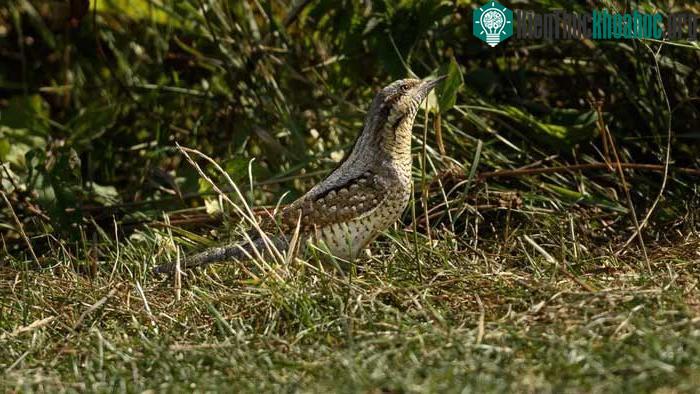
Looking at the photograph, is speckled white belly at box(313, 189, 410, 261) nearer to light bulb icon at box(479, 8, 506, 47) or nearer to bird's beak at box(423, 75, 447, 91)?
bird's beak at box(423, 75, 447, 91)

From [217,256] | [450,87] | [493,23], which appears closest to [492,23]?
[493,23]

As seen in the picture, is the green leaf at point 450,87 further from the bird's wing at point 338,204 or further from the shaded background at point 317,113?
the bird's wing at point 338,204

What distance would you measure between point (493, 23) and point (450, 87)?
2.46 feet

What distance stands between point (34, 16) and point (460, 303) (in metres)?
3.25

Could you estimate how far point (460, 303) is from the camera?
289 cm

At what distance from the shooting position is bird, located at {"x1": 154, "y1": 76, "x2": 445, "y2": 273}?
3.38 meters

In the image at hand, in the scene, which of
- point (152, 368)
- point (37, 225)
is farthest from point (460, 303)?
point (37, 225)

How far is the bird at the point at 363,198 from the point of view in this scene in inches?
133

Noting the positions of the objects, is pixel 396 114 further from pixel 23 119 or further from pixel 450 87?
pixel 23 119

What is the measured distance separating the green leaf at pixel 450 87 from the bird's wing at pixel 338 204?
15.4 inches

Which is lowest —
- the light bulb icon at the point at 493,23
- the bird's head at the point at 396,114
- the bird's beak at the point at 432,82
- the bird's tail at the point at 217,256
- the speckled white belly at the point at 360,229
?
the bird's tail at the point at 217,256

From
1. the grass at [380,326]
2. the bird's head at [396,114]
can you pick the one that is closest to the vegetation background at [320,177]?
the grass at [380,326]

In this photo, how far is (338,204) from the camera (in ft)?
11.1

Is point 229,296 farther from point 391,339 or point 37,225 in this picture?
point 37,225
